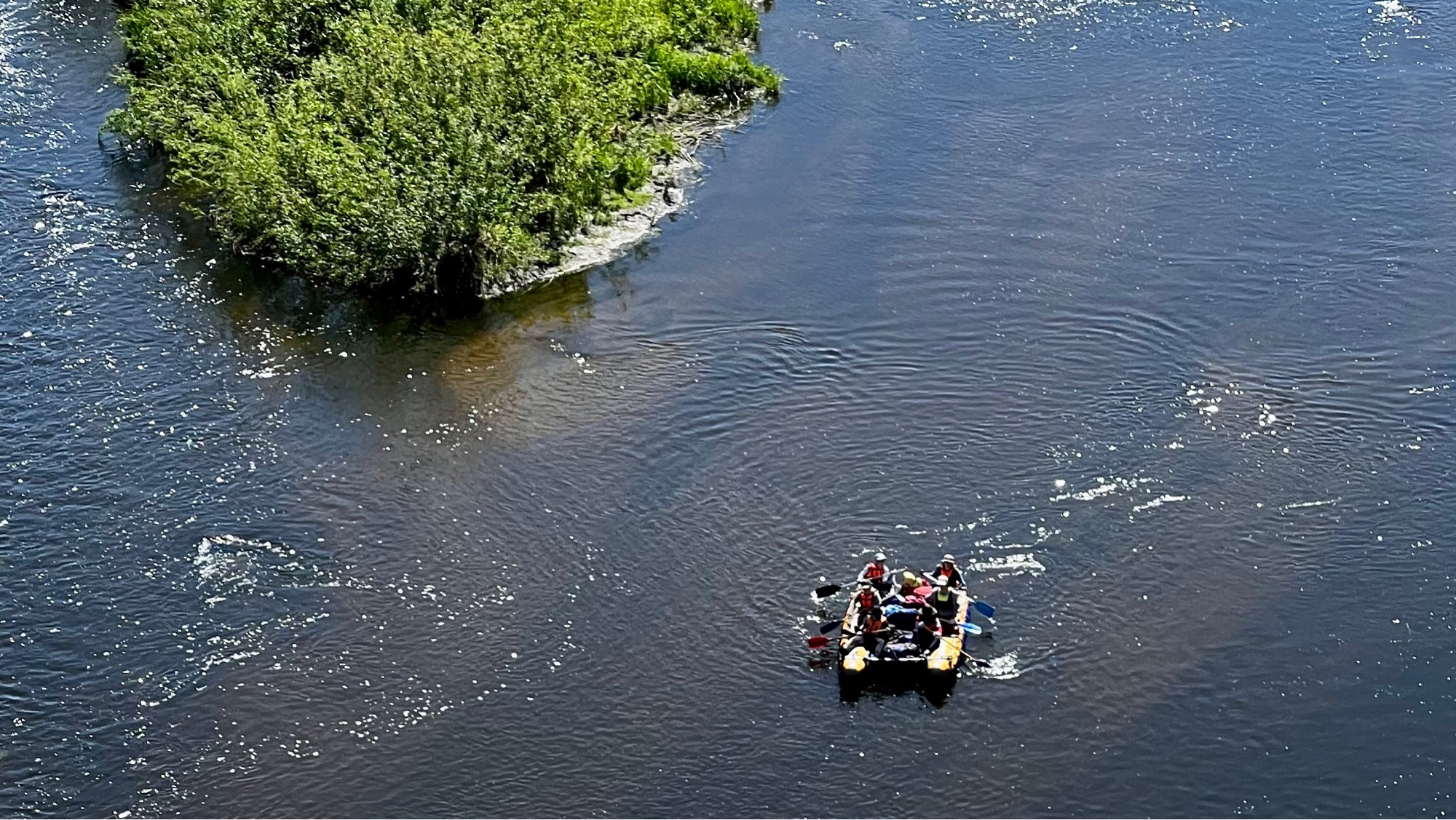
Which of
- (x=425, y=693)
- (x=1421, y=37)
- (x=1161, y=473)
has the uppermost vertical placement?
(x=1421, y=37)

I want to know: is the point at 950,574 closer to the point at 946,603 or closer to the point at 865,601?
the point at 946,603

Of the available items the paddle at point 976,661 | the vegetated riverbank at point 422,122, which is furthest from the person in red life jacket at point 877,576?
the vegetated riverbank at point 422,122

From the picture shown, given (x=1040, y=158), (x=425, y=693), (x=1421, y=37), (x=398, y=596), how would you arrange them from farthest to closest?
(x=1421, y=37)
(x=1040, y=158)
(x=398, y=596)
(x=425, y=693)

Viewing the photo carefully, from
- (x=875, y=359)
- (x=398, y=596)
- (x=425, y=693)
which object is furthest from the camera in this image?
(x=875, y=359)

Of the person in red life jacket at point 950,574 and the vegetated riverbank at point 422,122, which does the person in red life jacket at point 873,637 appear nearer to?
the person in red life jacket at point 950,574

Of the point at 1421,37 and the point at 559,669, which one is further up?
the point at 1421,37

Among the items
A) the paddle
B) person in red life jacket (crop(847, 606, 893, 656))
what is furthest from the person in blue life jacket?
person in red life jacket (crop(847, 606, 893, 656))

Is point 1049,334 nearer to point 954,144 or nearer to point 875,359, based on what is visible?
point 875,359

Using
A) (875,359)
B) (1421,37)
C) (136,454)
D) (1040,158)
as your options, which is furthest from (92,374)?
(1421,37)
